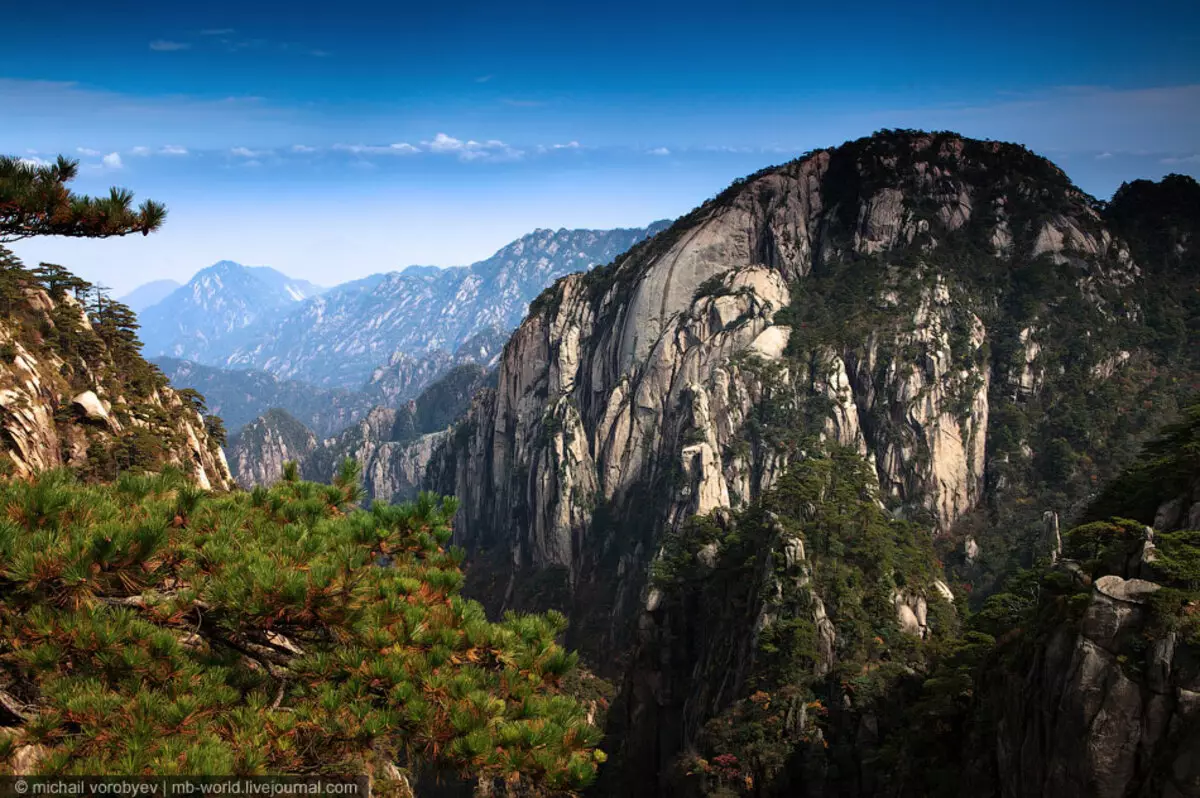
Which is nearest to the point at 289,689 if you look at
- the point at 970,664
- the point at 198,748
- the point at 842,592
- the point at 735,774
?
Result: the point at 198,748

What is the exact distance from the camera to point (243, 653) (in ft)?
26.5

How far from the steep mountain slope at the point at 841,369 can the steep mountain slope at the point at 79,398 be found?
128 ft

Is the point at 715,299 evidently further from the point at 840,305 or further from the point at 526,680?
the point at 526,680

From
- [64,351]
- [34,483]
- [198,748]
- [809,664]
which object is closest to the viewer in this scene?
[198,748]

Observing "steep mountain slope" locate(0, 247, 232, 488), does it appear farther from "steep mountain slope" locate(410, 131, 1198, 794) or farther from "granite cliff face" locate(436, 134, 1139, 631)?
"granite cliff face" locate(436, 134, 1139, 631)

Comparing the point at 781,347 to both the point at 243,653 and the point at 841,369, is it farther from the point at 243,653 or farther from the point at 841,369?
the point at 243,653

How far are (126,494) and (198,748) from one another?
3.78 meters

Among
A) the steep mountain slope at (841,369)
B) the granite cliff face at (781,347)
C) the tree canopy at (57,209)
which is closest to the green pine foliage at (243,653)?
the tree canopy at (57,209)

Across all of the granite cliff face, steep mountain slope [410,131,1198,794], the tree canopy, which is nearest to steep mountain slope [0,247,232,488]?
the tree canopy

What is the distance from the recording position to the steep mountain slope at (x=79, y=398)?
29.8 m

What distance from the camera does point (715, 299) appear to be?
84.0m

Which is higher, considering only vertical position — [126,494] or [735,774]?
[126,494]

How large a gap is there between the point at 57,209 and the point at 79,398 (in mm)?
29789

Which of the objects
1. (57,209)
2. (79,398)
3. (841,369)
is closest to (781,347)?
(841,369)
